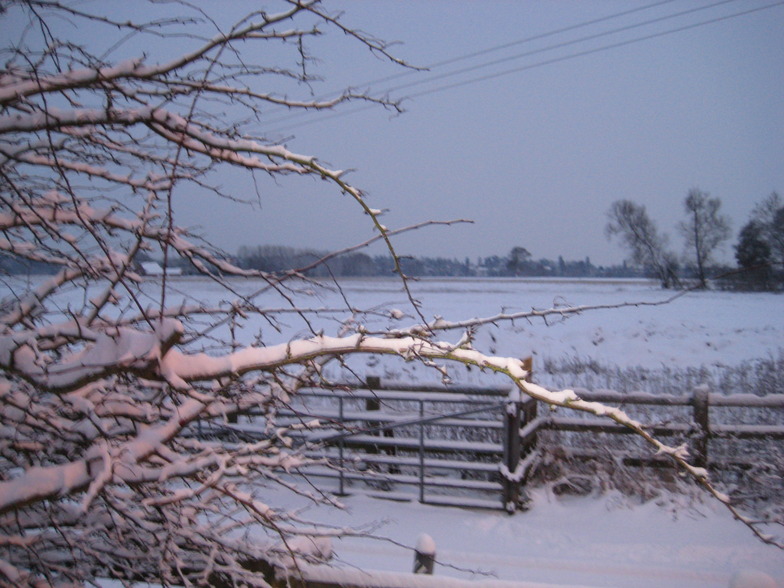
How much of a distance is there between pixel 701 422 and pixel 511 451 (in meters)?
2.13

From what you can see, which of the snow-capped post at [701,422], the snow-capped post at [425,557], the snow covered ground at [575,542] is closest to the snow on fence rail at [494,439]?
the snow-capped post at [701,422]

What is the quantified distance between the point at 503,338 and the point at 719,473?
32.1 ft

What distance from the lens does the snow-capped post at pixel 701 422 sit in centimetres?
633

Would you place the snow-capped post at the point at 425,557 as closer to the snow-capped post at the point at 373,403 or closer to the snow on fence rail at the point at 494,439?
the snow on fence rail at the point at 494,439

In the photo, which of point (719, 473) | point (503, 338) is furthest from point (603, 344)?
point (719, 473)

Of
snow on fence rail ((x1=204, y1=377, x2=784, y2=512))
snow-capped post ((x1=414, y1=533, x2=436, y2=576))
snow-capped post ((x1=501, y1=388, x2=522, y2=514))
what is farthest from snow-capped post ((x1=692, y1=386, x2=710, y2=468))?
snow-capped post ((x1=414, y1=533, x2=436, y2=576))

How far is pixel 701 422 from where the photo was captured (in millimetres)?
6402

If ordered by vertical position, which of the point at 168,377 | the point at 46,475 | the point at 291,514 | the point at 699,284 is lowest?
the point at 291,514

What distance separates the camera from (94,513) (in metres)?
2.49

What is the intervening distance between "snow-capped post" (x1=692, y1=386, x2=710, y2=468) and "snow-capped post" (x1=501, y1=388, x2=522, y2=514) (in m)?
1.93

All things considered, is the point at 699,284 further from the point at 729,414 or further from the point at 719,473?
the point at 729,414

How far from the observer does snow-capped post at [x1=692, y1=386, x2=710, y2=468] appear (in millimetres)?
6332

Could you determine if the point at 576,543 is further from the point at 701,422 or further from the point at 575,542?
the point at 701,422

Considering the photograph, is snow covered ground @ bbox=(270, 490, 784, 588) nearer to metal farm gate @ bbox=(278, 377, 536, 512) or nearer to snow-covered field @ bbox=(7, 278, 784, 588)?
snow-covered field @ bbox=(7, 278, 784, 588)
